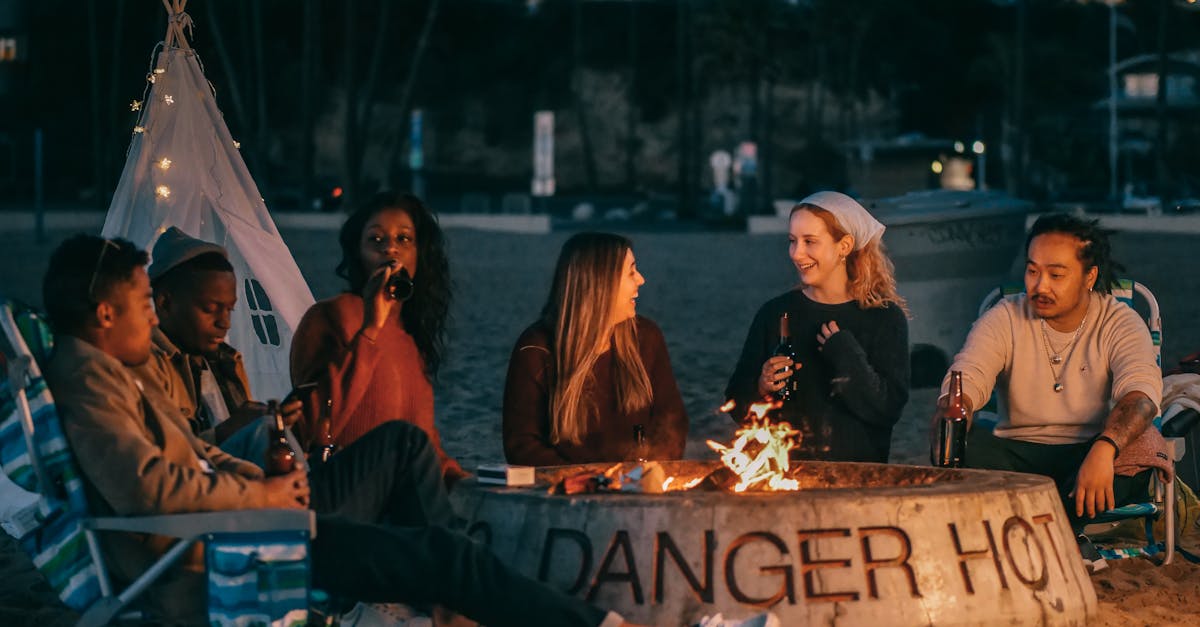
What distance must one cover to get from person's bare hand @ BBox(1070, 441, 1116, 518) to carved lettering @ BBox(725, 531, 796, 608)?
1.48m

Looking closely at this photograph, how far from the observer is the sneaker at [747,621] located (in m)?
4.70

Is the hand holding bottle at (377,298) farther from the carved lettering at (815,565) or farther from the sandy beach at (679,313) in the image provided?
the carved lettering at (815,565)

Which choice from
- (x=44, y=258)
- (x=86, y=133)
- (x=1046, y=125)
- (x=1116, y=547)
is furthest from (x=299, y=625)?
(x=1046, y=125)

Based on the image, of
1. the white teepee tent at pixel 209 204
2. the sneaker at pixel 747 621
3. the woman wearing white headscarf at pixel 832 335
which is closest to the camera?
the sneaker at pixel 747 621

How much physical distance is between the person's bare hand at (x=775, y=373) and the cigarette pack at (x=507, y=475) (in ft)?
3.08

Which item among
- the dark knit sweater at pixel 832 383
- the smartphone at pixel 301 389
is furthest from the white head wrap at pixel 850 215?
the smartphone at pixel 301 389

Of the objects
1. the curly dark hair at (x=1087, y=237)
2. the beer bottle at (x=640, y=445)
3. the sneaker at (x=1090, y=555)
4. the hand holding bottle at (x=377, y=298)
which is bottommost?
the sneaker at (x=1090, y=555)

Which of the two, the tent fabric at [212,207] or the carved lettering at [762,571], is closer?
the carved lettering at [762,571]

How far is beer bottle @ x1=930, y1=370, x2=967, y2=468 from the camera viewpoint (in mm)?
6262

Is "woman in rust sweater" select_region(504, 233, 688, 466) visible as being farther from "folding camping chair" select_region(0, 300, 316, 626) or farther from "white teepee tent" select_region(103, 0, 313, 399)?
"white teepee tent" select_region(103, 0, 313, 399)

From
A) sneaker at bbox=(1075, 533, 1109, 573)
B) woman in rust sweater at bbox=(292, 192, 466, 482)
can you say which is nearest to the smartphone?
woman in rust sweater at bbox=(292, 192, 466, 482)

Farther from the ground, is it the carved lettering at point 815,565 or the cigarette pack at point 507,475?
the cigarette pack at point 507,475

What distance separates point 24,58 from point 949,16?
1779 inches

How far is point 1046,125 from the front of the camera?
76188mm
